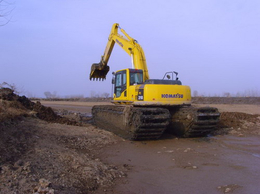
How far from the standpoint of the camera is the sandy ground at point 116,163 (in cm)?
487

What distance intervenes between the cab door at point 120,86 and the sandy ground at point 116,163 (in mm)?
1876

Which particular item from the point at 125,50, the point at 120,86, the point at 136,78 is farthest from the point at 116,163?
the point at 125,50

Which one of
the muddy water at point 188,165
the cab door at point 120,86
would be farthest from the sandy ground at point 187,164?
the cab door at point 120,86

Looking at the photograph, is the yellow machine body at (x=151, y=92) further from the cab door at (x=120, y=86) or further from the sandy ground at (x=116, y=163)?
the sandy ground at (x=116, y=163)

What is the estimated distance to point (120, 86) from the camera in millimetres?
11172

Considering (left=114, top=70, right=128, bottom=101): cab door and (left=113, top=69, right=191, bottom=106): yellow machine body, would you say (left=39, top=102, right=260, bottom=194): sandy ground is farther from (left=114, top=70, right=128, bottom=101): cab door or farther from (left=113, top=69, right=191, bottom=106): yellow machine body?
(left=114, top=70, right=128, bottom=101): cab door

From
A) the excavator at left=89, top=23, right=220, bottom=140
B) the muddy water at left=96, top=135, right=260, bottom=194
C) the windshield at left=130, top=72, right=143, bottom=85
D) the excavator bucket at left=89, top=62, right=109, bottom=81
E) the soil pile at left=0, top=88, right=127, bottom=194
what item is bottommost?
the muddy water at left=96, top=135, right=260, bottom=194

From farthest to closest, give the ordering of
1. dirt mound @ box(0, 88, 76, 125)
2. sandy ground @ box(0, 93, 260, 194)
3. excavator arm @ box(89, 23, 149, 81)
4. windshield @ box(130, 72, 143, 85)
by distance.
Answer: excavator arm @ box(89, 23, 149, 81), windshield @ box(130, 72, 143, 85), dirt mound @ box(0, 88, 76, 125), sandy ground @ box(0, 93, 260, 194)

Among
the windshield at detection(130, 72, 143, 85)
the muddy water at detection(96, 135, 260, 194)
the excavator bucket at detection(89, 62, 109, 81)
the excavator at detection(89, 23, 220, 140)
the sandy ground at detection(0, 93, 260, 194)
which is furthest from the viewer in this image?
the excavator bucket at detection(89, 62, 109, 81)

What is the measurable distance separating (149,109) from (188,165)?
8.99ft

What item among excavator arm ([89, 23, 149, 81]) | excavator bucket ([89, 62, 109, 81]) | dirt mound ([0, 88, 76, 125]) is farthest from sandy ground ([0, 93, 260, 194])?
excavator bucket ([89, 62, 109, 81])

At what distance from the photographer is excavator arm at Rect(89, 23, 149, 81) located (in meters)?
11.6

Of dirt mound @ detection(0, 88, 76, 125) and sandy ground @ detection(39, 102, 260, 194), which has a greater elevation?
dirt mound @ detection(0, 88, 76, 125)

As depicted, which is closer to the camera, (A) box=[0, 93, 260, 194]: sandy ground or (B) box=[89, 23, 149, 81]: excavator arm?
(A) box=[0, 93, 260, 194]: sandy ground
